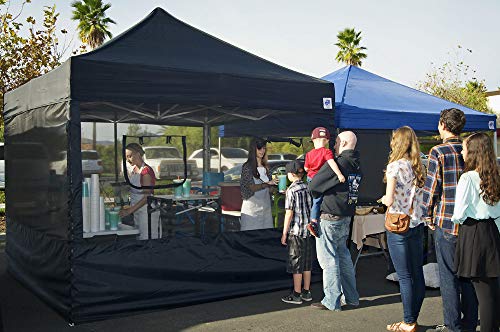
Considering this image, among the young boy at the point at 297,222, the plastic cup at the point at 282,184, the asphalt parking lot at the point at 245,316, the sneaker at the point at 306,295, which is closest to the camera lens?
the asphalt parking lot at the point at 245,316

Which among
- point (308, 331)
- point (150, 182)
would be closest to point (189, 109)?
point (150, 182)

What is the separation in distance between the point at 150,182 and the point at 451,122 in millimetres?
3686

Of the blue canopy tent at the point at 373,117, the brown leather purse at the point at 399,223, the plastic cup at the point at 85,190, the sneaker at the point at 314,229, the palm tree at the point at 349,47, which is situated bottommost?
the sneaker at the point at 314,229

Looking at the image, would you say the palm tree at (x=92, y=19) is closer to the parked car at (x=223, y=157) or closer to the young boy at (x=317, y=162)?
the parked car at (x=223, y=157)

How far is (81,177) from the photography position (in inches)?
206

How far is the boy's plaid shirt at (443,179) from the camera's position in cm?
443

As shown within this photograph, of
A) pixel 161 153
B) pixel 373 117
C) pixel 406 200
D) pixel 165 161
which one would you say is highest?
pixel 373 117

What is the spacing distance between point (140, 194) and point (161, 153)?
2156 millimetres

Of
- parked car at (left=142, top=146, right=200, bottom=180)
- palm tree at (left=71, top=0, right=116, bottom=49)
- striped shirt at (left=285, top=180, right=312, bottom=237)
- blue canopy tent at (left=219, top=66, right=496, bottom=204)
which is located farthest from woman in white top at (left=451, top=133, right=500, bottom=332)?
palm tree at (left=71, top=0, right=116, bottom=49)

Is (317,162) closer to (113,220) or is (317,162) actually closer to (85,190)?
(113,220)

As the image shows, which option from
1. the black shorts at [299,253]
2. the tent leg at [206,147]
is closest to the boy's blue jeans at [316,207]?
the black shorts at [299,253]

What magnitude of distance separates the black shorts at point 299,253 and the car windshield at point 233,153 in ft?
15.3

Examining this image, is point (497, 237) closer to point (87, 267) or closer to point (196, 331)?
point (196, 331)

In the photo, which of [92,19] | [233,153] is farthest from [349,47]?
[233,153]
